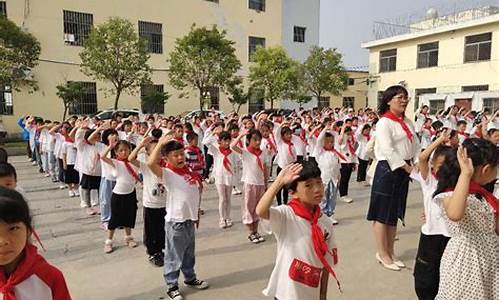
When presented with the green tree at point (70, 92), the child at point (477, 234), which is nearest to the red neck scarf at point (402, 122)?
the child at point (477, 234)

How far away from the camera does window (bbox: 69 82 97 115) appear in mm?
19047

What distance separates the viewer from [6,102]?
17.7 meters

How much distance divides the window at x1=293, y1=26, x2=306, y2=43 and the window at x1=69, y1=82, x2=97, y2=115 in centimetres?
1390

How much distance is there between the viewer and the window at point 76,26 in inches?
750

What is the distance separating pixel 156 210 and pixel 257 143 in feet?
5.33

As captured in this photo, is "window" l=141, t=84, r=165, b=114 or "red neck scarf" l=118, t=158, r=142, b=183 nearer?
"red neck scarf" l=118, t=158, r=142, b=183

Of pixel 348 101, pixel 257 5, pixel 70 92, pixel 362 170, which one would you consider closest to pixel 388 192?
pixel 362 170

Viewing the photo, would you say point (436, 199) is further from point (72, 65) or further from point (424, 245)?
point (72, 65)

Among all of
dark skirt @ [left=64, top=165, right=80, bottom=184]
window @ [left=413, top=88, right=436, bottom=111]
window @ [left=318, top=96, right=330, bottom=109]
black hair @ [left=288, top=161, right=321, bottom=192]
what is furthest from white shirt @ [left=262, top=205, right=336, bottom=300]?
window @ [left=318, top=96, right=330, bottom=109]

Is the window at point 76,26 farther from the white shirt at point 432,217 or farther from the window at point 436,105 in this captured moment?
the white shirt at point 432,217

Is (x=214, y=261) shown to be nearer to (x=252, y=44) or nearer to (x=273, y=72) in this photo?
(x=273, y=72)

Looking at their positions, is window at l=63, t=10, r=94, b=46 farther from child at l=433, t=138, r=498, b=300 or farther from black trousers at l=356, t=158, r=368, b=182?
child at l=433, t=138, r=498, b=300

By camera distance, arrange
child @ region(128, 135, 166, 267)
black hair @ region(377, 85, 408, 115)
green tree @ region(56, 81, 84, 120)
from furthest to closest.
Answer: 1. green tree @ region(56, 81, 84, 120)
2. child @ region(128, 135, 166, 267)
3. black hair @ region(377, 85, 408, 115)

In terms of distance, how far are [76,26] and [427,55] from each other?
18.5m
